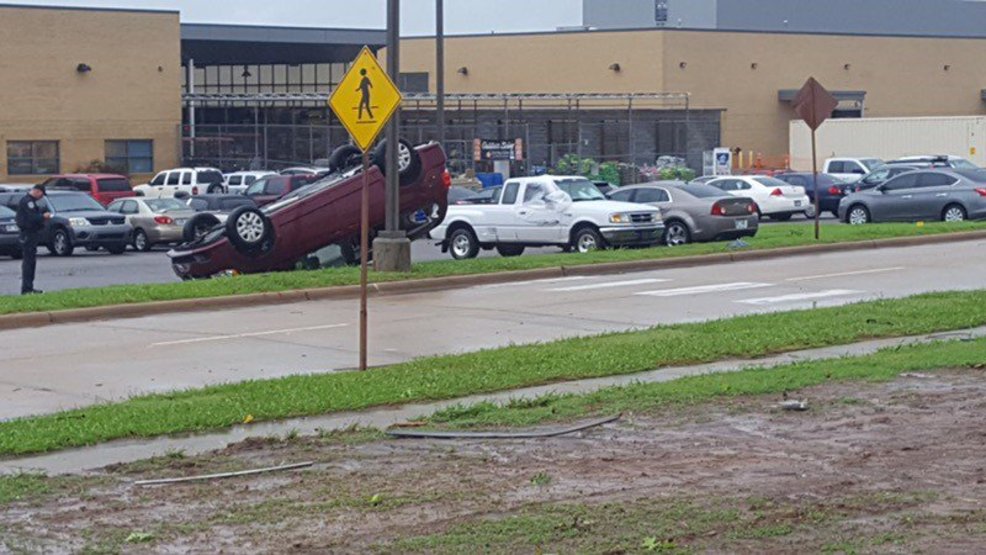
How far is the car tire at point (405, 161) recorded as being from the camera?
2561 centimetres

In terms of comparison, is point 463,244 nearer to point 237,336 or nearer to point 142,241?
point 142,241

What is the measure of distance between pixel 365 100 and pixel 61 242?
23.9 m

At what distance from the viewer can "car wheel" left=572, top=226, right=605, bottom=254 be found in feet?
99.4

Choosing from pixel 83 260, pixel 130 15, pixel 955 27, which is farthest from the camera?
pixel 955 27

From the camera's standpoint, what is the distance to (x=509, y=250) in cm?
3152

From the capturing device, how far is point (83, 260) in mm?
35281

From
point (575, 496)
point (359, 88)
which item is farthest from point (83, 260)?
point (575, 496)

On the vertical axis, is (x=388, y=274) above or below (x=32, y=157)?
below

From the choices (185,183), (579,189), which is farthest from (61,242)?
(185,183)

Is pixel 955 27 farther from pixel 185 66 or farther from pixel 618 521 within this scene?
pixel 618 521

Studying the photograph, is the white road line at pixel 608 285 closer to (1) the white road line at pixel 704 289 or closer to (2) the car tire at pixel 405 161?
(1) the white road line at pixel 704 289

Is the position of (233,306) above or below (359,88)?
below

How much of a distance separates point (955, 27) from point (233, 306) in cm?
8786

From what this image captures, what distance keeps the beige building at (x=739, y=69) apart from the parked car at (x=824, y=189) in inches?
1006
